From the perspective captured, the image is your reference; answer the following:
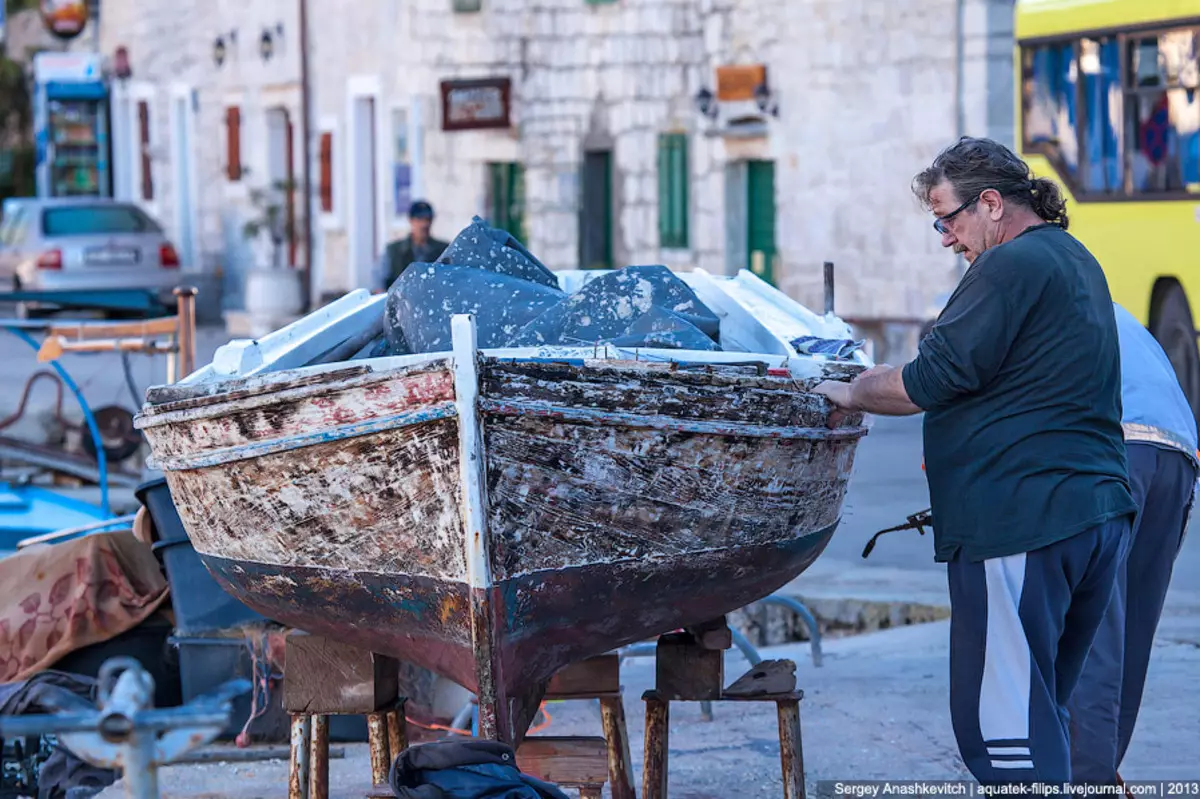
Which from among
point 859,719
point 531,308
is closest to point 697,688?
point 531,308

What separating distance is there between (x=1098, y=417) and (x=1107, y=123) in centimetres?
946

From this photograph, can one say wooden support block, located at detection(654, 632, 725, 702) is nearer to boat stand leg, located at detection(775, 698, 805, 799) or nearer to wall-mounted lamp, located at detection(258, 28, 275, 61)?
boat stand leg, located at detection(775, 698, 805, 799)

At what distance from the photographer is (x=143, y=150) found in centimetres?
3139

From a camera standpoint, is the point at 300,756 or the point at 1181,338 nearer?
the point at 300,756

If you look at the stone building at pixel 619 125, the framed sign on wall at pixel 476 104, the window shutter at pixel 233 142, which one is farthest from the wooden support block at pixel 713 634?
the window shutter at pixel 233 142

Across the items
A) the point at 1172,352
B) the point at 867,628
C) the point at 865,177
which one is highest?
the point at 865,177

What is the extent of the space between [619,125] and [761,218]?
6.88 feet

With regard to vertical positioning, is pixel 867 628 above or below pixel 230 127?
below

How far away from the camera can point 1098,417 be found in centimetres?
425

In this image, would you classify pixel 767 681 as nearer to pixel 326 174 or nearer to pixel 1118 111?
pixel 1118 111

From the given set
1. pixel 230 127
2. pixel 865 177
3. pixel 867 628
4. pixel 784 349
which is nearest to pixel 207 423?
pixel 784 349

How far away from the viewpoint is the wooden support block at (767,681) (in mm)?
5312

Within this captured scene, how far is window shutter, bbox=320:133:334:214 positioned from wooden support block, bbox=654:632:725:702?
1969 centimetres

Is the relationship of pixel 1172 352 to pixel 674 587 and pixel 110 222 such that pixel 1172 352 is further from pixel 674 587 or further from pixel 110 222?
pixel 110 222
